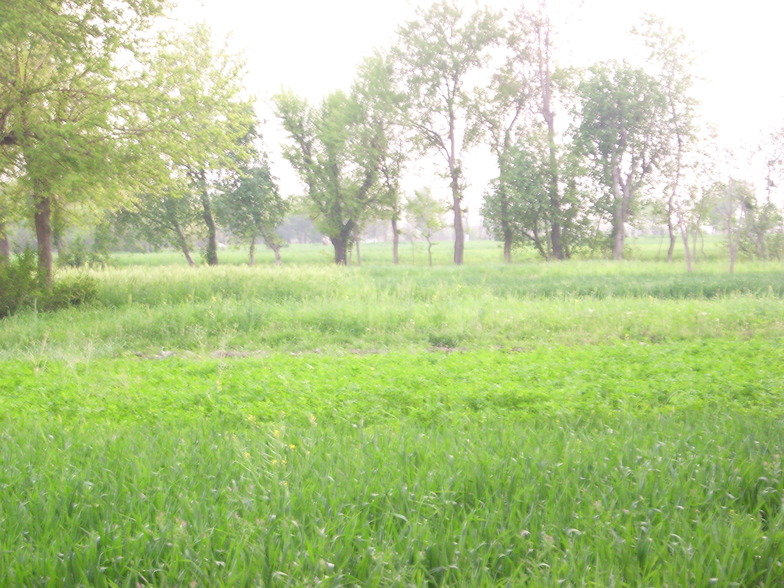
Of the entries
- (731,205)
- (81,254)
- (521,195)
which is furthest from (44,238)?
(521,195)

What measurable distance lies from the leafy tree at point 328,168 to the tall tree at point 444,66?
3954 millimetres

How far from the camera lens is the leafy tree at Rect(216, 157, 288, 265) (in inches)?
1528

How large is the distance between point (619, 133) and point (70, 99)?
33.0 meters

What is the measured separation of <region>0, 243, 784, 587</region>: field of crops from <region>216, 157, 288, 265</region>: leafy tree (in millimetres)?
28948

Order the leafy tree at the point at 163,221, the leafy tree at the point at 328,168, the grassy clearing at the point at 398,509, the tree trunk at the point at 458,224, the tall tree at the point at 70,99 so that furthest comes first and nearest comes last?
the leafy tree at the point at 328,168, the tree trunk at the point at 458,224, the leafy tree at the point at 163,221, the tall tree at the point at 70,99, the grassy clearing at the point at 398,509

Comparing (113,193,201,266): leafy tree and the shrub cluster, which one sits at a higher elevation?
(113,193,201,266): leafy tree

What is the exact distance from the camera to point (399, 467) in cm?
442

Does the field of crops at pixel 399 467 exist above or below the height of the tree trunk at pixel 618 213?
below

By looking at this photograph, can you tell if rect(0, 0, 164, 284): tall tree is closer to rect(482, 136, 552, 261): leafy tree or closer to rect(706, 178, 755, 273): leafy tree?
rect(706, 178, 755, 273): leafy tree

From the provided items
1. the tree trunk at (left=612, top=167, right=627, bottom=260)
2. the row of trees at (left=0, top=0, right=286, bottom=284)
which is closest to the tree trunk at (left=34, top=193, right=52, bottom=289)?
the row of trees at (left=0, top=0, right=286, bottom=284)

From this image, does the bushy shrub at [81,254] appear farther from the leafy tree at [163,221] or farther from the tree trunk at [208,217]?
the tree trunk at [208,217]

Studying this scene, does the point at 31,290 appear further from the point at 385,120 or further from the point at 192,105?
the point at 385,120

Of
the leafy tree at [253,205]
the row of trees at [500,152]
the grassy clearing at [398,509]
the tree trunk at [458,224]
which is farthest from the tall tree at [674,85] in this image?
the grassy clearing at [398,509]

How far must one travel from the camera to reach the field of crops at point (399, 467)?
10.3 ft
